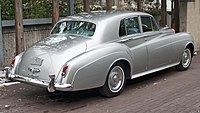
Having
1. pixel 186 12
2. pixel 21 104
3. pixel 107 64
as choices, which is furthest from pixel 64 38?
pixel 186 12

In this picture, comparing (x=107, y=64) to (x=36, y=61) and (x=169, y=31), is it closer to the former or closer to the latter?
(x=36, y=61)

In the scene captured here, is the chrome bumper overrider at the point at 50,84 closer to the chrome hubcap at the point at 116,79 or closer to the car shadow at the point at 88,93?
the car shadow at the point at 88,93

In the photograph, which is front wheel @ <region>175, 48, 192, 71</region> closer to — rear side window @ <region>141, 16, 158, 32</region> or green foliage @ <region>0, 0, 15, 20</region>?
rear side window @ <region>141, 16, 158, 32</region>

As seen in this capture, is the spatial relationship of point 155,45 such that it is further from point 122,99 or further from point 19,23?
point 19,23

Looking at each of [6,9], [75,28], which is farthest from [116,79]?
[6,9]

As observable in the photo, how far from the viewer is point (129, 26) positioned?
726 centimetres

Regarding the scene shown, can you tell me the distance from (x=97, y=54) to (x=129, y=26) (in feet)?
4.81

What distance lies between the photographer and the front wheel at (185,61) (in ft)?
29.0

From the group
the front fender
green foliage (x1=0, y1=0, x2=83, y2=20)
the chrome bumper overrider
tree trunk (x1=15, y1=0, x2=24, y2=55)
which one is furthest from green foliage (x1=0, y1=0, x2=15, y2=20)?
the front fender

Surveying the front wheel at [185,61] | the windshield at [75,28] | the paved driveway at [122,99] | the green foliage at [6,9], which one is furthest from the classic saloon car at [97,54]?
the green foliage at [6,9]

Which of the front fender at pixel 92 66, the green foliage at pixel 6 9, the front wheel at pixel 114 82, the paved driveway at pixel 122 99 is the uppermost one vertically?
the green foliage at pixel 6 9

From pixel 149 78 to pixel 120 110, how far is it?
2663 mm

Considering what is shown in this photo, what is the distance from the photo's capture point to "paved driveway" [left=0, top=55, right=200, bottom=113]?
580 centimetres

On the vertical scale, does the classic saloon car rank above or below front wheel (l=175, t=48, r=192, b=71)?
above
